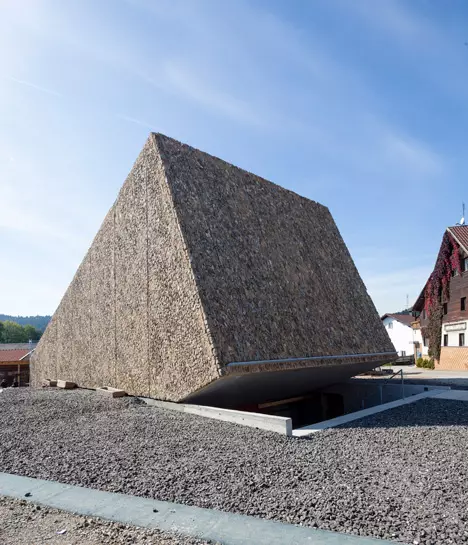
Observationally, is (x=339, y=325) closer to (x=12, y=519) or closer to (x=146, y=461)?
(x=146, y=461)

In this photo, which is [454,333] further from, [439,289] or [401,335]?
[401,335]

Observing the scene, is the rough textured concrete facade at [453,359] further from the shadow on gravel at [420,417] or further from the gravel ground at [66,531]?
the gravel ground at [66,531]

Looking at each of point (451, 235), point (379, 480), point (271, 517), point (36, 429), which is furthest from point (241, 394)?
point (451, 235)

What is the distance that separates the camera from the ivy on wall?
2789cm

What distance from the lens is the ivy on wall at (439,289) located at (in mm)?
27891

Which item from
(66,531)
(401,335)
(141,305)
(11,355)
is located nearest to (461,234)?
(141,305)

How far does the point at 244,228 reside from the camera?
12281 millimetres

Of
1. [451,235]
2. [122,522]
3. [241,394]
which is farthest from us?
[451,235]

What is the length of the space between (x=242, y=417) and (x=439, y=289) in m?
24.9

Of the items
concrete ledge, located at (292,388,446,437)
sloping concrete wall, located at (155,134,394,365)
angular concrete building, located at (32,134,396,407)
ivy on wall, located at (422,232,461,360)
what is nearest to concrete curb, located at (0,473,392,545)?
concrete ledge, located at (292,388,446,437)

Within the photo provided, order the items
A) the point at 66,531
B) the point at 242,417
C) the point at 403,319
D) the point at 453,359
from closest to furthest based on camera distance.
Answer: the point at 66,531
the point at 242,417
the point at 453,359
the point at 403,319

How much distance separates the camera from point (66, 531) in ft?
12.3

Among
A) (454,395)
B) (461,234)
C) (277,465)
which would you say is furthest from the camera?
(461,234)

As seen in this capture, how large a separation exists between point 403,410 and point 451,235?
21195 millimetres
